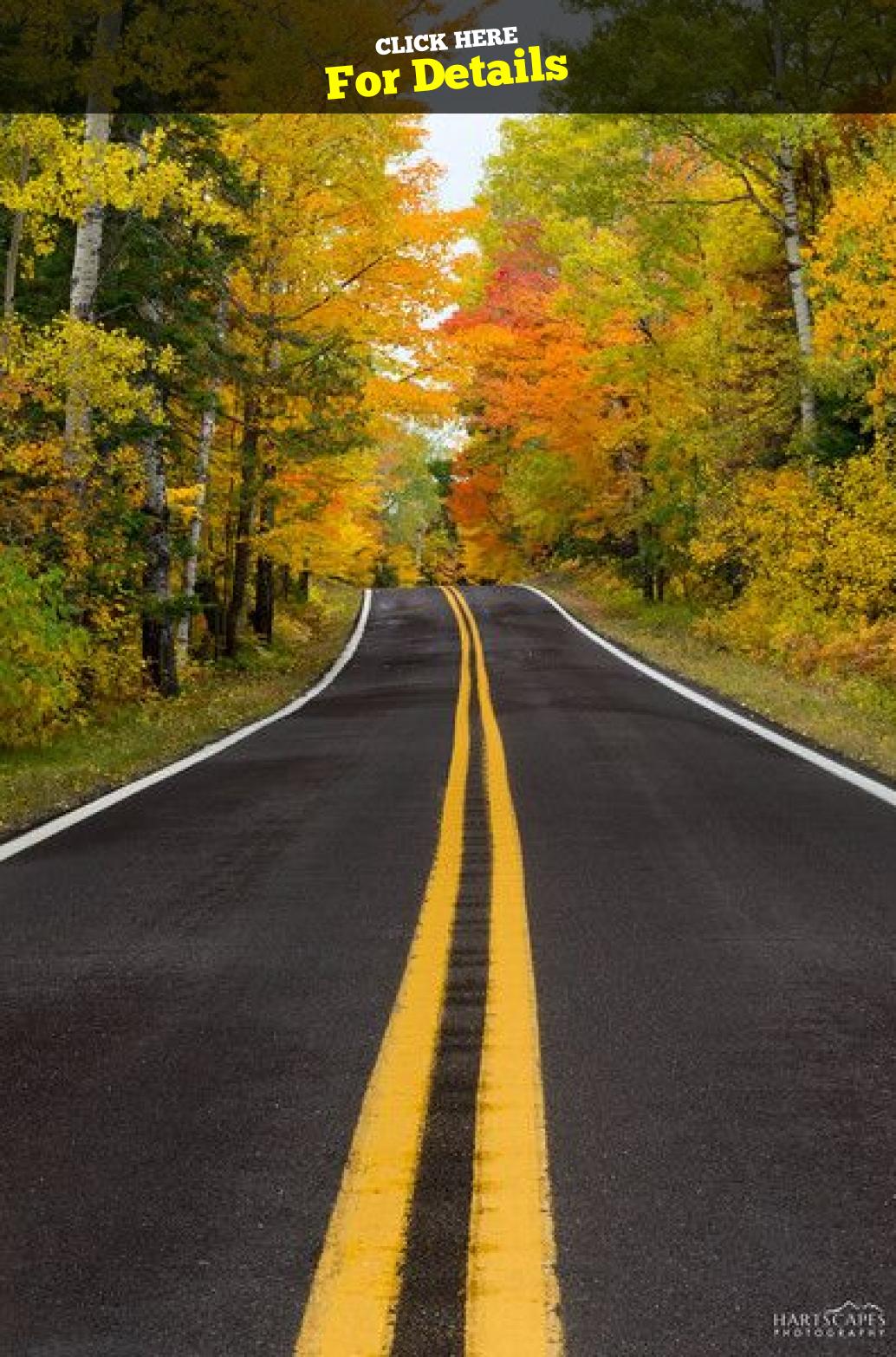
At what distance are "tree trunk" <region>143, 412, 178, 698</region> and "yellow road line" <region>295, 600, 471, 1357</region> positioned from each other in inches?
494

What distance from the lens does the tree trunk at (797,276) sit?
21641 mm

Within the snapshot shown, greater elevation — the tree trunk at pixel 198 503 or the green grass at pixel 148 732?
the tree trunk at pixel 198 503

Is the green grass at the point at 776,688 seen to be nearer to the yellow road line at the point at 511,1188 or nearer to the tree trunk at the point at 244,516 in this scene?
the yellow road line at the point at 511,1188

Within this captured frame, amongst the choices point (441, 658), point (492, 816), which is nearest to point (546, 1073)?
point (492, 816)

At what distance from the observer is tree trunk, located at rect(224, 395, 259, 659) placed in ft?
70.9

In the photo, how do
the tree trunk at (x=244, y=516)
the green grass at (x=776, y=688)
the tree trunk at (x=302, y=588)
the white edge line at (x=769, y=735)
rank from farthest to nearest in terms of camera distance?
the tree trunk at (x=302, y=588) < the tree trunk at (x=244, y=516) < the green grass at (x=776, y=688) < the white edge line at (x=769, y=735)

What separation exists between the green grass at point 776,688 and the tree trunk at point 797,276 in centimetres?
428

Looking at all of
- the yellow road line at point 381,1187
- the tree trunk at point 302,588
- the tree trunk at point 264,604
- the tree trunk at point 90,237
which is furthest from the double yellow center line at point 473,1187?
the tree trunk at point 302,588

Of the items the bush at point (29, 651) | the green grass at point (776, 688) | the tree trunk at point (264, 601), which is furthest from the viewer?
the tree trunk at point (264, 601)

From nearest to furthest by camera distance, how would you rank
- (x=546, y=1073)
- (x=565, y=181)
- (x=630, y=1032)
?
(x=546, y=1073)
(x=630, y=1032)
(x=565, y=181)

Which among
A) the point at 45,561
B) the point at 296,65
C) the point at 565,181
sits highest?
the point at 565,181

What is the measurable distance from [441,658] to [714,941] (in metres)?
19.4

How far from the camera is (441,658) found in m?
24.2

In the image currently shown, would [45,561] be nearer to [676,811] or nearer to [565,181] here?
[676,811]
